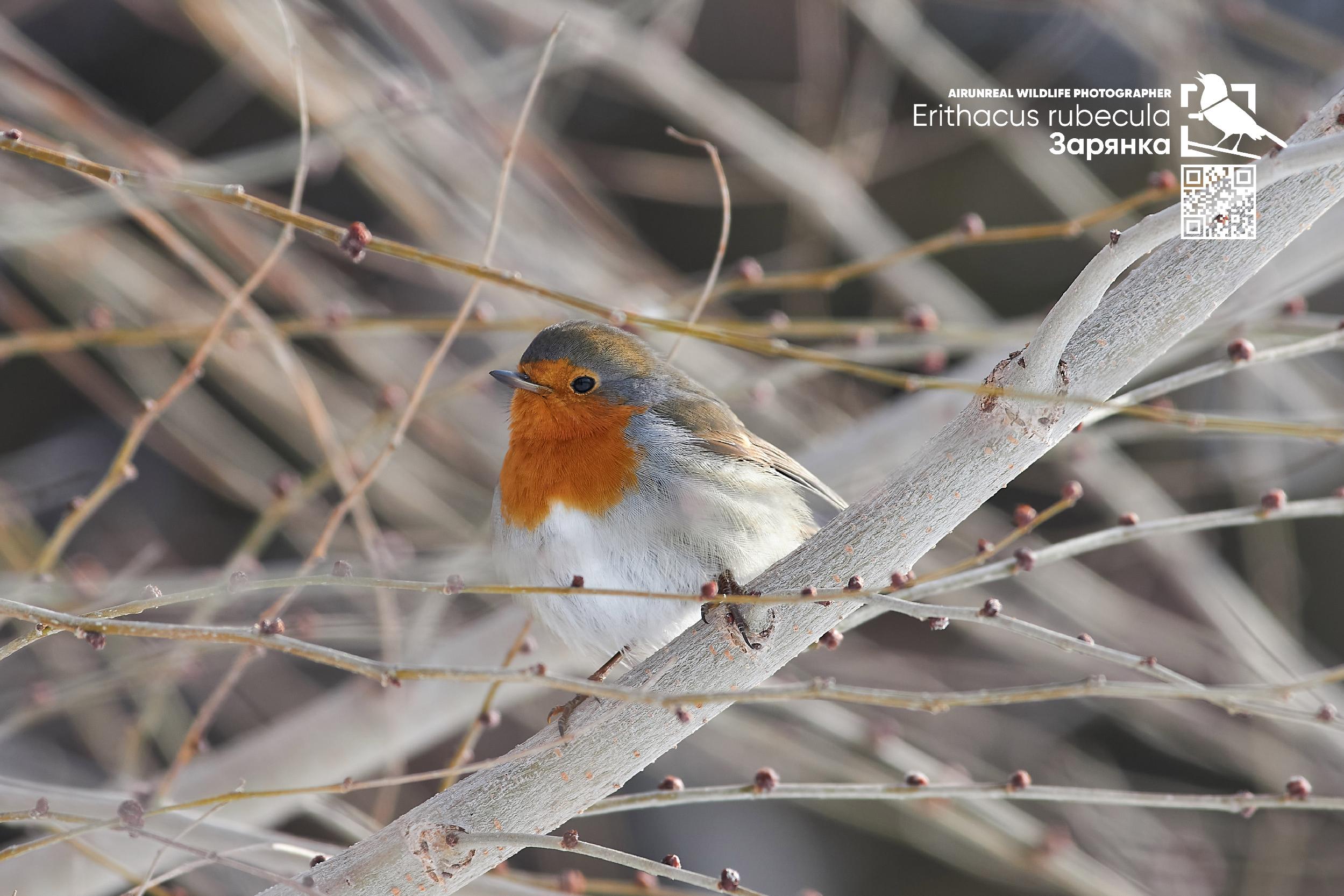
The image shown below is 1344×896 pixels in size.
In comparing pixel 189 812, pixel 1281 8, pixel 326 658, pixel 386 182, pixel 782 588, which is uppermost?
pixel 1281 8

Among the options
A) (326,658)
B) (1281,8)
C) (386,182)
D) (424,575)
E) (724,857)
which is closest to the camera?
(326,658)

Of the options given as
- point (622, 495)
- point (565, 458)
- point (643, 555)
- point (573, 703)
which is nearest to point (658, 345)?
point (565, 458)

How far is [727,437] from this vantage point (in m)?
3.36

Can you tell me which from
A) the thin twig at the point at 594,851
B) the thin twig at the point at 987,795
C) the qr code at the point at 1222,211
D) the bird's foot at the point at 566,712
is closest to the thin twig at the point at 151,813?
the thin twig at the point at 594,851

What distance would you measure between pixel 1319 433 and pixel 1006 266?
20.0 feet

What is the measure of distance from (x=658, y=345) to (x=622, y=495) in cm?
169

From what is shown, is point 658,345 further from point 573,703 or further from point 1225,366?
point 1225,366

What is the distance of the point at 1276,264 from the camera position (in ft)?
12.1

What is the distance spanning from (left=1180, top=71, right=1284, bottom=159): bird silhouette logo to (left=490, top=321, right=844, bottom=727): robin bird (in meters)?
2.09

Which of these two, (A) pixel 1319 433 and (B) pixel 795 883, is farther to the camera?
(B) pixel 795 883

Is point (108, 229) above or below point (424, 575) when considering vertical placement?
above

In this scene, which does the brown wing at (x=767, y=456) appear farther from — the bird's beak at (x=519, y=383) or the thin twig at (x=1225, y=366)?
the thin twig at (x=1225, y=366)

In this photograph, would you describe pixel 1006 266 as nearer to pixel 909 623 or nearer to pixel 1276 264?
pixel 909 623

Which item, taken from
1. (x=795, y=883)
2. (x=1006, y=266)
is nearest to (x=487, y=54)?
(x=1006, y=266)
